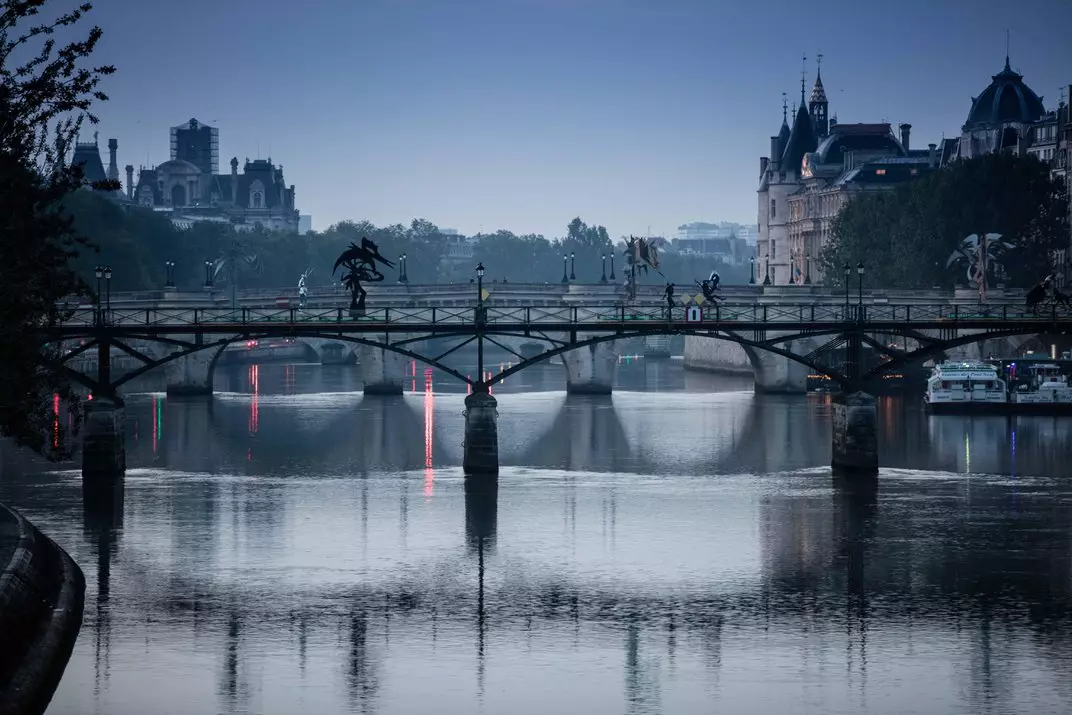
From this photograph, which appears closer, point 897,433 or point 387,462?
point 387,462

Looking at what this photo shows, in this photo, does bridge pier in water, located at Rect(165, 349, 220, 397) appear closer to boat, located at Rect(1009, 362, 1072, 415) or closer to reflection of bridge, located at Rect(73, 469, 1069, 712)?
boat, located at Rect(1009, 362, 1072, 415)

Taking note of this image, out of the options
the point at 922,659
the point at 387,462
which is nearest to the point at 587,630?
the point at 922,659

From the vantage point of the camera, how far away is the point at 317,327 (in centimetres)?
8225

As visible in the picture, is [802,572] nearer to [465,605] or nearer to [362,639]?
[465,605]

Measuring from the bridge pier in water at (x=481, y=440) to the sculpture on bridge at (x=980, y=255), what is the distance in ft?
268

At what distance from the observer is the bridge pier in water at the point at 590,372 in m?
143

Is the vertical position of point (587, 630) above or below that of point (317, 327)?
below

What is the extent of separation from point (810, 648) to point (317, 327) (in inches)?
1587

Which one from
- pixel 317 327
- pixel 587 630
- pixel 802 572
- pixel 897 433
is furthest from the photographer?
pixel 897 433

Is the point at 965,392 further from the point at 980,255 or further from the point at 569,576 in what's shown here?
the point at 569,576

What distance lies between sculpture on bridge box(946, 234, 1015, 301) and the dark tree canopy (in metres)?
1.47

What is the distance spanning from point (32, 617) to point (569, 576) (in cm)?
1787

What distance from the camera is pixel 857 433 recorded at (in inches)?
3238

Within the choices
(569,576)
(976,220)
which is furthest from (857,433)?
(976,220)
